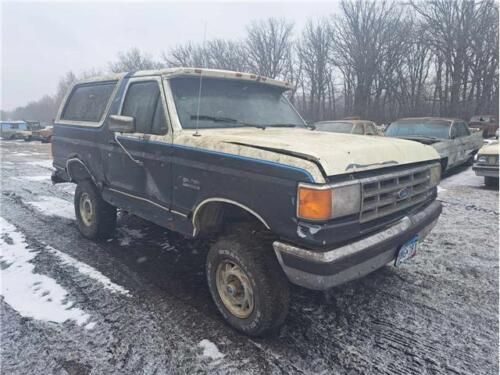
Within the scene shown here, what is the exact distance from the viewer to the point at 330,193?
2215mm

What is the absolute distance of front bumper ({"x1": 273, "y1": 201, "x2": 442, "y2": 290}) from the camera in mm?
2287

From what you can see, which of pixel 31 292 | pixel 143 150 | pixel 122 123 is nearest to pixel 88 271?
pixel 31 292

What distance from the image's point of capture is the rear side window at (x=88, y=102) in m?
4.46

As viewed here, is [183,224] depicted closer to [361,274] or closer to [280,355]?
[280,355]

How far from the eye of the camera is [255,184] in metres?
2.51

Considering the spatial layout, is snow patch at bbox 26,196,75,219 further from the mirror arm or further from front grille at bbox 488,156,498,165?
front grille at bbox 488,156,498,165

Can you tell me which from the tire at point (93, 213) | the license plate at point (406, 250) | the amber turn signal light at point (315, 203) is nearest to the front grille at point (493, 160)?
the license plate at point (406, 250)

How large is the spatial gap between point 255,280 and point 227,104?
1894mm

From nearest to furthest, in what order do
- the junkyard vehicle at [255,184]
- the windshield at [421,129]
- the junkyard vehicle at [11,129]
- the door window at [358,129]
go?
the junkyard vehicle at [255,184], the windshield at [421,129], the door window at [358,129], the junkyard vehicle at [11,129]

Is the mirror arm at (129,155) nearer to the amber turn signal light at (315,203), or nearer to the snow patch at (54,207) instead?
the amber turn signal light at (315,203)

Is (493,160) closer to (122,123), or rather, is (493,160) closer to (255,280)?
(255,280)

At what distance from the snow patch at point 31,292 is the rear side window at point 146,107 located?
1.76 m

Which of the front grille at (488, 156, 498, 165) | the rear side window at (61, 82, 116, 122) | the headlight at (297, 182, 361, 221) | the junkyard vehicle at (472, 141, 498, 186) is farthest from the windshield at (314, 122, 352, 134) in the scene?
the headlight at (297, 182, 361, 221)

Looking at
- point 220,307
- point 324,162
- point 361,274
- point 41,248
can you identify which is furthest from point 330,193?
point 41,248
